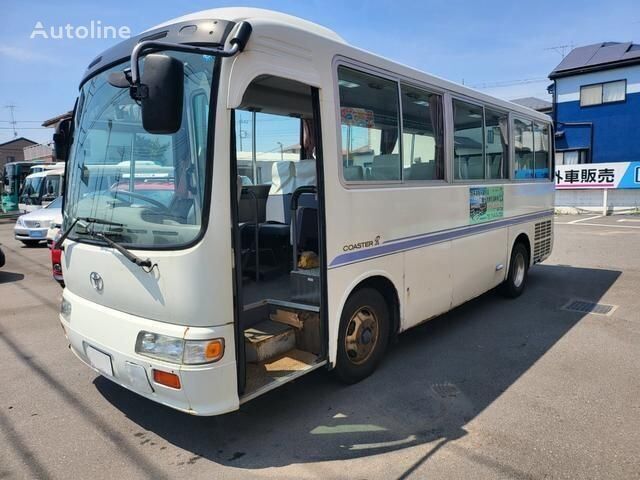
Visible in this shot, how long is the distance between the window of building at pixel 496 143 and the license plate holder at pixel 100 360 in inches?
192

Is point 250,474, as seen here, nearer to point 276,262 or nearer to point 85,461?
point 85,461

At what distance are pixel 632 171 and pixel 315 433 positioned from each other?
70.3 ft

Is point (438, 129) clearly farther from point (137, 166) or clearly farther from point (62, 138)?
point (62, 138)

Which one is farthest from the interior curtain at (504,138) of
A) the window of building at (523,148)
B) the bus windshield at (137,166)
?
the bus windshield at (137,166)

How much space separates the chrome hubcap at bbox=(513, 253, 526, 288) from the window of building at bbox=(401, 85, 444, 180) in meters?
2.92

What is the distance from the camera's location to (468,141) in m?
5.52

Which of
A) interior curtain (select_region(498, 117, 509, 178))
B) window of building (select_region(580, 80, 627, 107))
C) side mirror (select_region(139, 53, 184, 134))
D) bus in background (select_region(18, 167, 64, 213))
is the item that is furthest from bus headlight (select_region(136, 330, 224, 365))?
window of building (select_region(580, 80, 627, 107))

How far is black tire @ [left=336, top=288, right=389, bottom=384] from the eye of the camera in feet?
13.0

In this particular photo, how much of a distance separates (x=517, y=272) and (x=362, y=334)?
4.04 metres

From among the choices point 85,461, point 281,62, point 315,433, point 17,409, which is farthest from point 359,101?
point 17,409

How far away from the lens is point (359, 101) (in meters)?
4.02

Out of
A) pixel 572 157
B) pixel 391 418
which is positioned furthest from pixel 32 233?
pixel 572 157

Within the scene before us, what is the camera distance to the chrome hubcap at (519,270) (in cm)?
717

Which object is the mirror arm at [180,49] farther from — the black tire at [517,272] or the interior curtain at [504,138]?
the black tire at [517,272]
